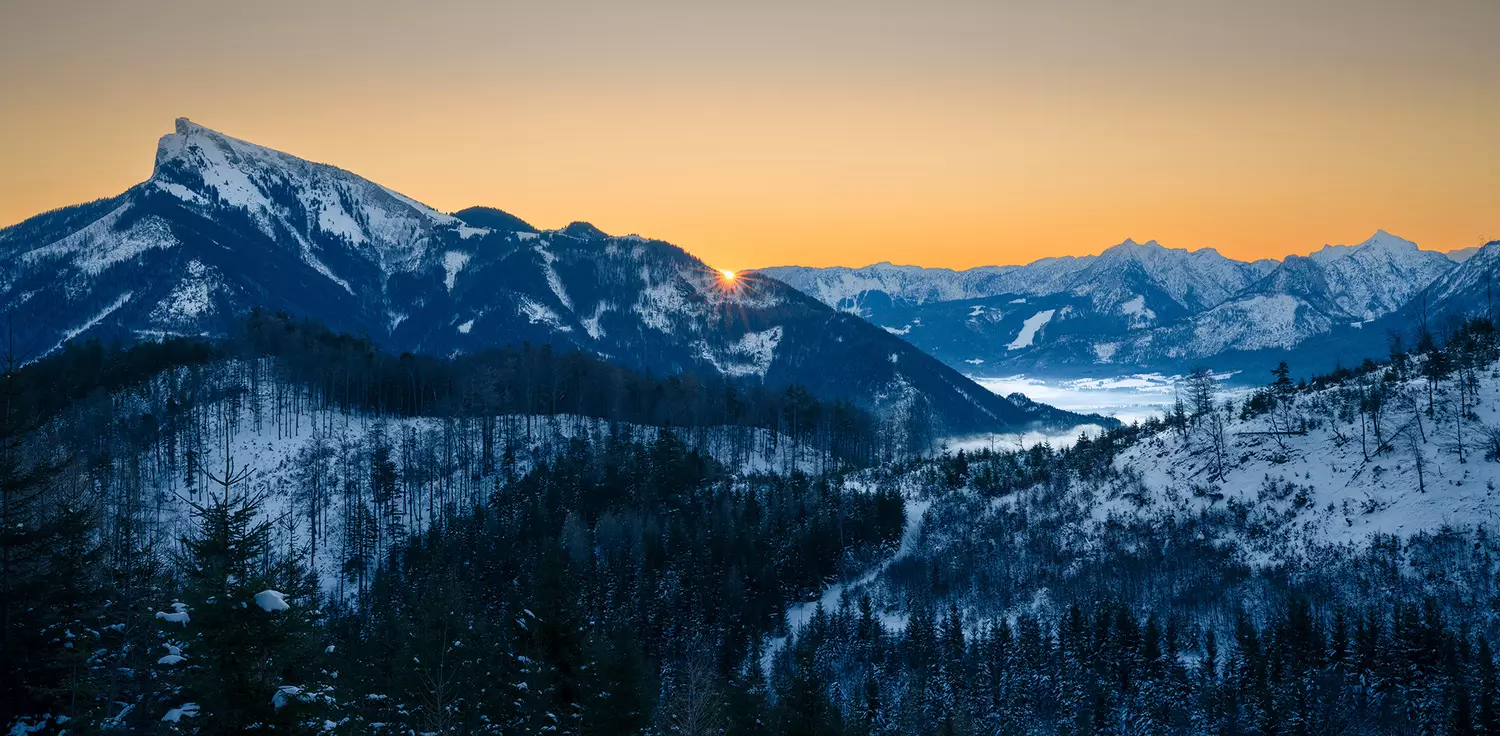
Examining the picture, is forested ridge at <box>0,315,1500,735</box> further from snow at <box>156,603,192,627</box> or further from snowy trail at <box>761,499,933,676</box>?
snowy trail at <box>761,499,933,676</box>

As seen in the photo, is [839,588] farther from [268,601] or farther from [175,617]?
[268,601]

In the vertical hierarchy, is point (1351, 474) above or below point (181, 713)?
below

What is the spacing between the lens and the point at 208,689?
2097 cm

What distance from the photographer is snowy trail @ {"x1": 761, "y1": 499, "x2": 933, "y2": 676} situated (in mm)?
99625

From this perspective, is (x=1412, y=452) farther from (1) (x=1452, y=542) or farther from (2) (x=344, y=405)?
(2) (x=344, y=405)

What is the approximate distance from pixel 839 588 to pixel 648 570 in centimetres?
2393

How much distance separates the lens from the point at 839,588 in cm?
11338

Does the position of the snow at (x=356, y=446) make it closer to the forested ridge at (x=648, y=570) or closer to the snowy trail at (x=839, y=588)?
the forested ridge at (x=648, y=570)

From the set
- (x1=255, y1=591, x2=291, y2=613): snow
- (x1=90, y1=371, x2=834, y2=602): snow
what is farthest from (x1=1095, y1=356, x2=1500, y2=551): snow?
(x1=255, y1=591, x2=291, y2=613): snow

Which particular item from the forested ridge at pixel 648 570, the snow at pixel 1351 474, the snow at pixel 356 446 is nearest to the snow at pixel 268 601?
the forested ridge at pixel 648 570

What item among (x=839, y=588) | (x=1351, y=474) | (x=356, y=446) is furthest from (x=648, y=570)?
(x=1351, y=474)

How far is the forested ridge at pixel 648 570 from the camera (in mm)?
28625

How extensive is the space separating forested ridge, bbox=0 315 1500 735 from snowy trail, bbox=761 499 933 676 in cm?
56

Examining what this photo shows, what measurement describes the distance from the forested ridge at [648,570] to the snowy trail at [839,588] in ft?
1.83
